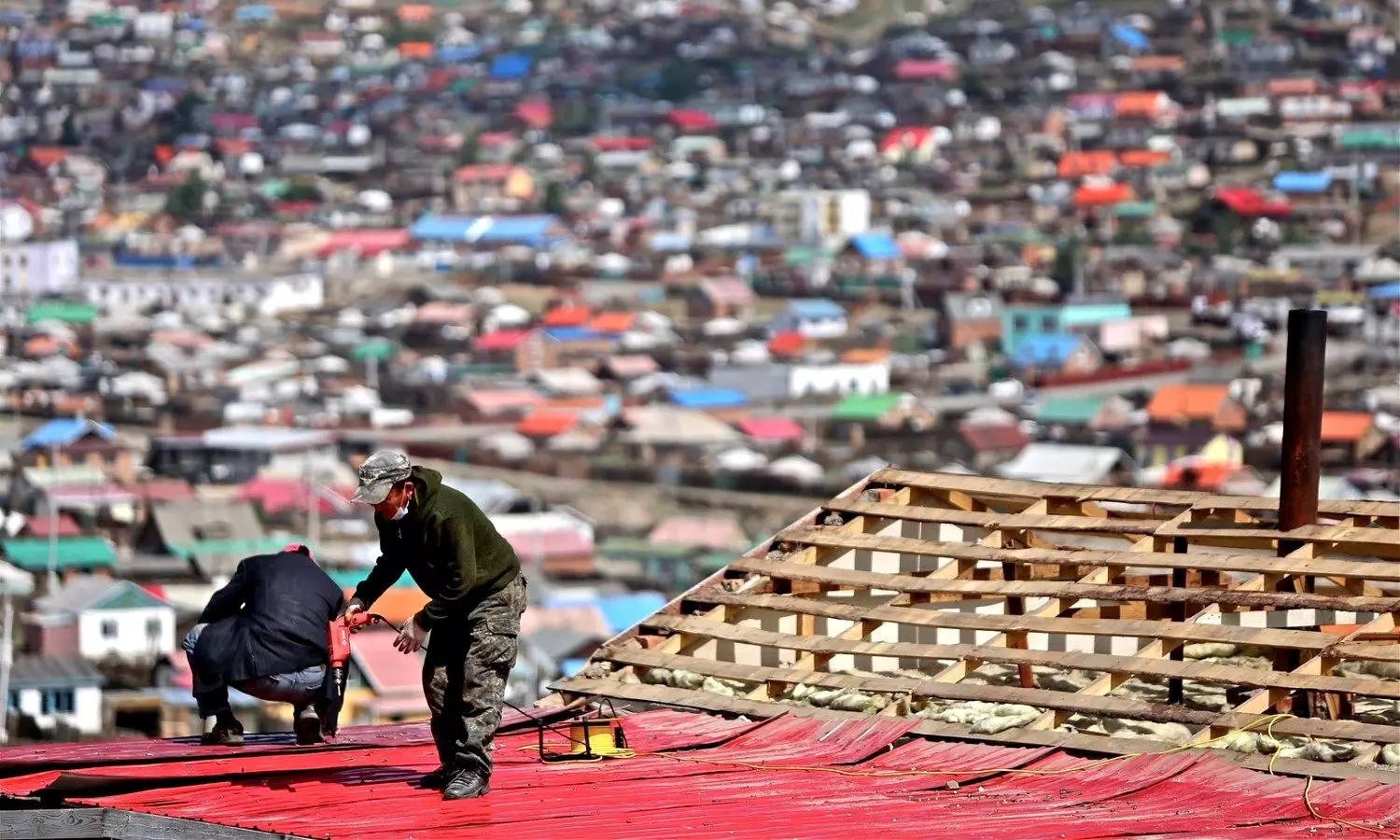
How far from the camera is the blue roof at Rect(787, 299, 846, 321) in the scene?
64.8m

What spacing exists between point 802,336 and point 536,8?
2799 inches

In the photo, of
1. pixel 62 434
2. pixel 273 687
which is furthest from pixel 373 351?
pixel 273 687

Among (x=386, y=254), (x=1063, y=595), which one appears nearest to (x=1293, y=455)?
(x=1063, y=595)

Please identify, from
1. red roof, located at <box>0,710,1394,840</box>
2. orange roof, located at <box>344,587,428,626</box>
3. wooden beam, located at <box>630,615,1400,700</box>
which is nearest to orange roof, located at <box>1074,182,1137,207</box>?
orange roof, located at <box>344,587,428,626</box>

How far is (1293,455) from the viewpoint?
27.2 feet

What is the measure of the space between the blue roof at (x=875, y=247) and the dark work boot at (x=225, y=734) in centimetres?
6713

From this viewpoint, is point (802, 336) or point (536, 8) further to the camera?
point (536, 8)

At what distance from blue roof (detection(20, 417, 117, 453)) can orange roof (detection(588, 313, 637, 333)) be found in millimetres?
16205

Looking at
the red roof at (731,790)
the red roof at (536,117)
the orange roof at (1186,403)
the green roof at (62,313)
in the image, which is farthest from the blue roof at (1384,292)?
the red roof at (731,790)

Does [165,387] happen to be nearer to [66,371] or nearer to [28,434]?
[66,371]

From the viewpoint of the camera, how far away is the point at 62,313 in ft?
228

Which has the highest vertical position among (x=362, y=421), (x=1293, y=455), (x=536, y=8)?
(x=536, y=8)

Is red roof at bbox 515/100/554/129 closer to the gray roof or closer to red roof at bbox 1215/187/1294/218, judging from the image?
red roof at bbox 1215/187/1294/218

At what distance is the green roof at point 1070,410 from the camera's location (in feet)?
A: 167
